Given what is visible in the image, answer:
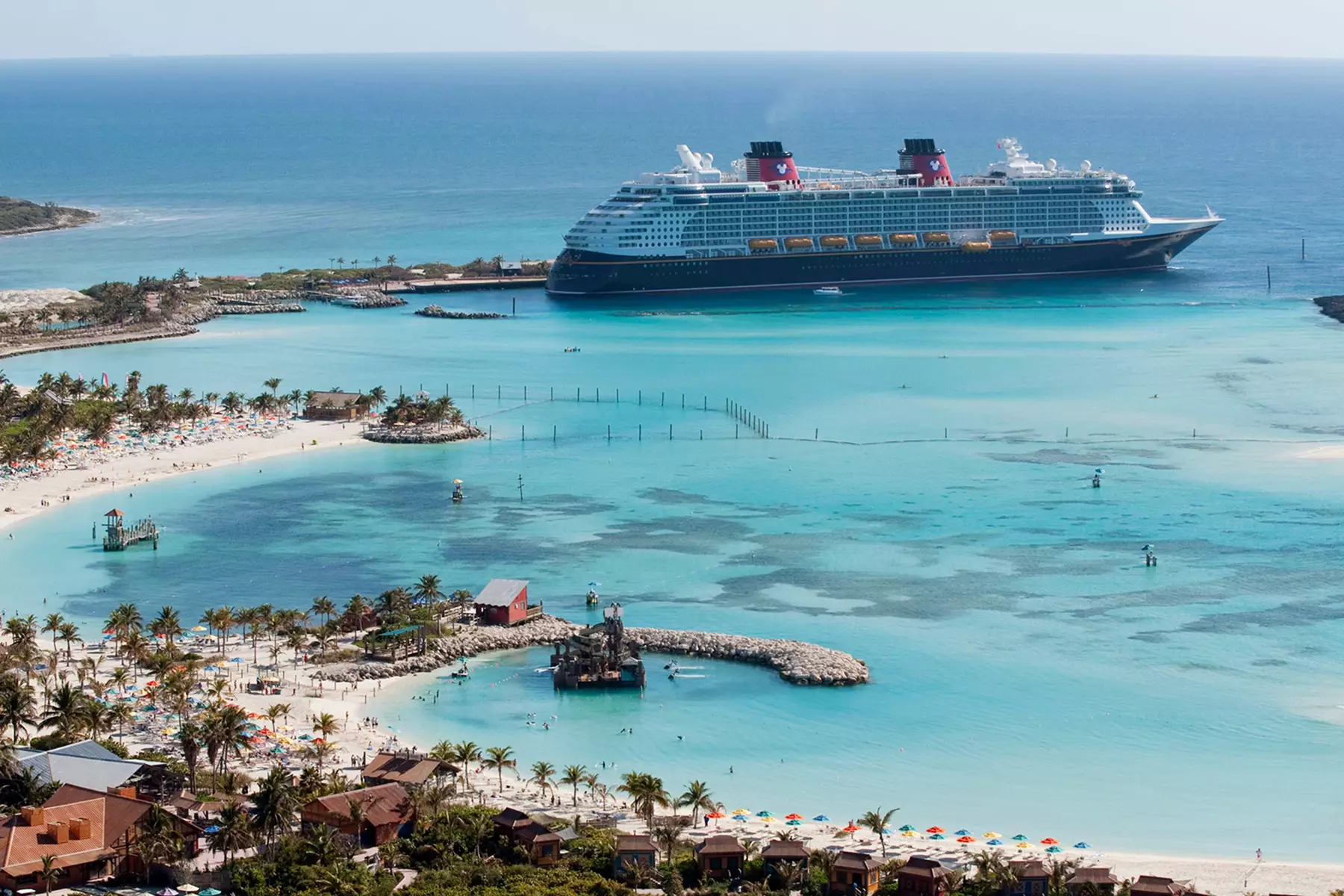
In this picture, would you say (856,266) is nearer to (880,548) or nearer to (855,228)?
(855,228)

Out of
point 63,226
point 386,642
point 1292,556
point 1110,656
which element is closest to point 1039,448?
point 1292,556

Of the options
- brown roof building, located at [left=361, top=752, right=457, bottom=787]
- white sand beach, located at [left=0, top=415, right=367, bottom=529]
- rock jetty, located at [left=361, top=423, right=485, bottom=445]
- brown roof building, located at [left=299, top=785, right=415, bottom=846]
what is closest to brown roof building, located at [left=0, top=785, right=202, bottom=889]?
brown roof building, located at [left=299, top=785, right=415, bottom=846]

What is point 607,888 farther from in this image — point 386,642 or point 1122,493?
point 1122,493

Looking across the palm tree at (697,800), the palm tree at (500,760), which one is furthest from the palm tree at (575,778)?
the palm tree at (697,800)

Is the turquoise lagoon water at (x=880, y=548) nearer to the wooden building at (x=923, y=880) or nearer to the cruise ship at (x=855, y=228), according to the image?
the wooden building at (x=923, y=880)

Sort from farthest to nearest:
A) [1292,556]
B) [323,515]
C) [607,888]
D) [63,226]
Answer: [63,226] → [323,515] → [1292,556] → [607,888]
